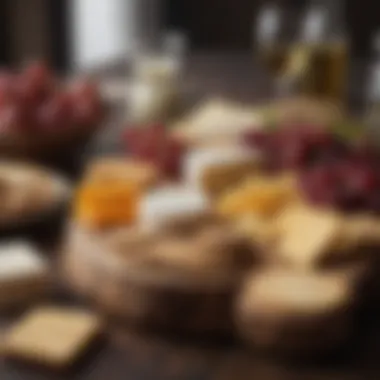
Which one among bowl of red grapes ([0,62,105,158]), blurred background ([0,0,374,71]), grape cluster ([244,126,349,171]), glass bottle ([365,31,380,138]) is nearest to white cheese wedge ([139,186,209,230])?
grape cluster ([244,126,349,171])

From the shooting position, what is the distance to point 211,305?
83cm

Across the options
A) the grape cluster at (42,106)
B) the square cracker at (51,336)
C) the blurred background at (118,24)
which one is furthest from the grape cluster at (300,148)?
the blurred background at (118,24)

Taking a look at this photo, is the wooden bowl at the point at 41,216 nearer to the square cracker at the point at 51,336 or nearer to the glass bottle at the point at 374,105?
the square cracker at the point at 51,336

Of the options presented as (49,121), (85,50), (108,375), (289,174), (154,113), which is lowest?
(108,375)

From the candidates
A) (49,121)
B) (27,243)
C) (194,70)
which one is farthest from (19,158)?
(194,70)

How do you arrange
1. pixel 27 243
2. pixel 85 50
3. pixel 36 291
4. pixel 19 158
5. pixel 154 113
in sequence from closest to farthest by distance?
pixel 36 291 → pixel 27 243 → pixel 19 158 → pixel 154 113 → pixel 85 50

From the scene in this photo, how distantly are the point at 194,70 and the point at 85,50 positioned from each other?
1130mm

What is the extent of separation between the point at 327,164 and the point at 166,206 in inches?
7.4

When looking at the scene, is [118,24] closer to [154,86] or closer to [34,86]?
[154,86]

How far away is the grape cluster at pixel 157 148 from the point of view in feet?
3.71

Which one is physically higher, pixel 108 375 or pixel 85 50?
pixel 85 50

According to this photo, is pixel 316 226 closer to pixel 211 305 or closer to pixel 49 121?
pixel 211 305

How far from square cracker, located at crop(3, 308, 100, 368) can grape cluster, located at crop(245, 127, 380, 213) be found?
9.9 inches

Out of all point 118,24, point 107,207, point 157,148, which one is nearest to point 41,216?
point 107,207
